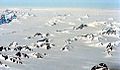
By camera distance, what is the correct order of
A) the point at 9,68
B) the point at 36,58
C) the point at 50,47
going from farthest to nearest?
the point at 50,47
the point at 36,58
the point at 9,68

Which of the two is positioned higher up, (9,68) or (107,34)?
(9,68)

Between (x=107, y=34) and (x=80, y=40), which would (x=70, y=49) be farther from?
(x=107, y=34)

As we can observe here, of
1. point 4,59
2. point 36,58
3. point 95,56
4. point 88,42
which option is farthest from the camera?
point 88,42

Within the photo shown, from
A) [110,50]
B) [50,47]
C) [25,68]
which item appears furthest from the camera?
[50,47]

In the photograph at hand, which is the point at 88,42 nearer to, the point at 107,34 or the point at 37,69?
the point at 107,34

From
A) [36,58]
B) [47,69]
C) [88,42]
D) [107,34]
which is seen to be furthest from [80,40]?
[47,69]

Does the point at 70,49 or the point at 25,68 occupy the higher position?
the point at 25,68

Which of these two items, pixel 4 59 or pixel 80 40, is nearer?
pixel 4 59

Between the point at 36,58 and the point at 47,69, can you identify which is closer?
the point at 47,69

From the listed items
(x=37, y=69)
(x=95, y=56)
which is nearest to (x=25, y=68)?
(x=37, y=69)
